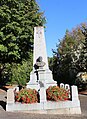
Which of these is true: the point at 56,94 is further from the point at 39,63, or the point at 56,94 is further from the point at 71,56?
the point at 71,56

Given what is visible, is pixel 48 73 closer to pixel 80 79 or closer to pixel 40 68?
pixel 40 68

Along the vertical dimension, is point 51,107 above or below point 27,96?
below

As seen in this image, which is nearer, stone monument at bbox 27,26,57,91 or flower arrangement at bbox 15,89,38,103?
flower arrangement at bbox 15,89,38,103

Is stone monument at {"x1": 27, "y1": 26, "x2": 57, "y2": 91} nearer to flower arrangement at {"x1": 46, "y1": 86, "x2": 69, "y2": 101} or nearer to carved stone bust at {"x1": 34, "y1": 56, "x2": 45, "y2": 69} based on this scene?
carved stone bust at {"x1": 34, "y1": 56, "x2": 45, "y2": 69}

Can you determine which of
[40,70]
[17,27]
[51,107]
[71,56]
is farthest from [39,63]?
[71,56]

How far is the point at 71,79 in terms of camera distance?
43.5 m

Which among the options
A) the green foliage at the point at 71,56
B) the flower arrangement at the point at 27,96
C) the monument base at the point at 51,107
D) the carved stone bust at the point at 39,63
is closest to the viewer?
the monument base at the point at 51,107

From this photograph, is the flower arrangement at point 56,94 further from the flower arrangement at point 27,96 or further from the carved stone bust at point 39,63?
the carved stone bust at point 39,63

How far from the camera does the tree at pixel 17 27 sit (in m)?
28.5

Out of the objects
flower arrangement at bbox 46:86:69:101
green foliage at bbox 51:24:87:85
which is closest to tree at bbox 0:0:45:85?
green foliage at bbox 51:24:87:85

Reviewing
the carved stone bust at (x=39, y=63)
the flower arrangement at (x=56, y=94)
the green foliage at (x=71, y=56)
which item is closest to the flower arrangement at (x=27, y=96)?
the flower arrangement at (x=56, y=94)

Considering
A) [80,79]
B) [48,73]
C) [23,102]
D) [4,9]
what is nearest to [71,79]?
[80,79]

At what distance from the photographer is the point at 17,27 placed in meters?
28.7

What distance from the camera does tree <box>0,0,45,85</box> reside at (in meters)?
28.5
